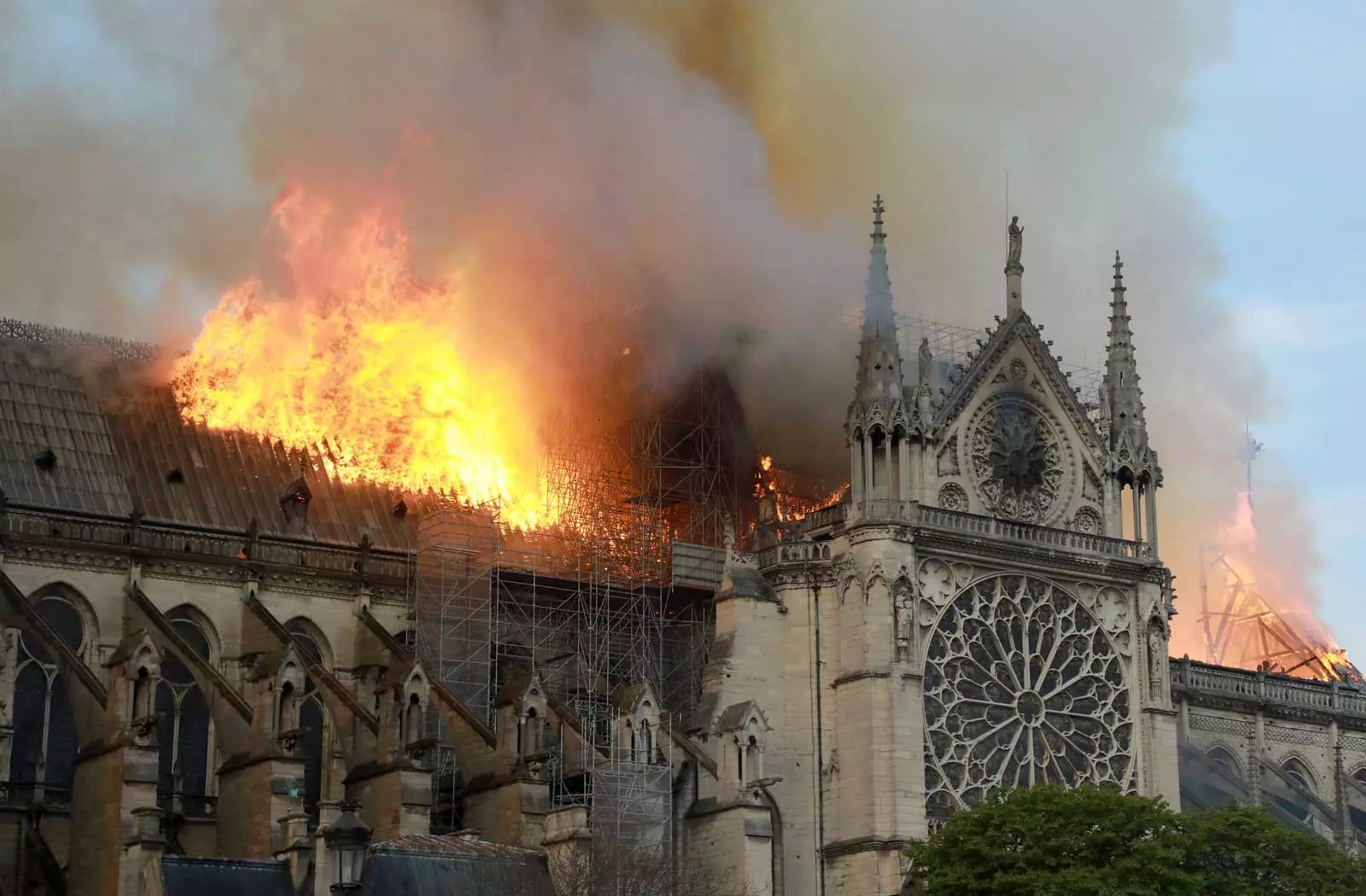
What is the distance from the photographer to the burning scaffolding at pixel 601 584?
54938mm

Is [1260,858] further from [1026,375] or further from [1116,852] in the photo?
[1026,375]

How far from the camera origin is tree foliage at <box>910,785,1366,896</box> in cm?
4831

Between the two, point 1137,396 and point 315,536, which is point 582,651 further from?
point 1137,396

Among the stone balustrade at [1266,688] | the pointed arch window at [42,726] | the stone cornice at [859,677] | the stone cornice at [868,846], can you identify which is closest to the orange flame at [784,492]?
the stone cornice at [859,677]

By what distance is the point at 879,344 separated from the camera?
57500mm

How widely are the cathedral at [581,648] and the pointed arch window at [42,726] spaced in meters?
0.07

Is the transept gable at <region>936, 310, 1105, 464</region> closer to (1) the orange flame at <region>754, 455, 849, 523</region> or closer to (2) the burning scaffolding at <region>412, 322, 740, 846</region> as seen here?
(1) the orange flame at <region>754, 455, 849, 523</region>

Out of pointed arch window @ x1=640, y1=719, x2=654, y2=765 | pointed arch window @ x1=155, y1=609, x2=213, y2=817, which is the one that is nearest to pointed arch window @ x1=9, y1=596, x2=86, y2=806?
pointed arch window @ x1=155, y1=609, x2=213, y2=817

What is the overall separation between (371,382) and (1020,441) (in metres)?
16.0

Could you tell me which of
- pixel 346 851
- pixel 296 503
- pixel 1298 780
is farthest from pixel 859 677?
pixel 1298 780

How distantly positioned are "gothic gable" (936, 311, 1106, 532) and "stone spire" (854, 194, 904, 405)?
1.62 m

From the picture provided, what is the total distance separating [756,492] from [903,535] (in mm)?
6901

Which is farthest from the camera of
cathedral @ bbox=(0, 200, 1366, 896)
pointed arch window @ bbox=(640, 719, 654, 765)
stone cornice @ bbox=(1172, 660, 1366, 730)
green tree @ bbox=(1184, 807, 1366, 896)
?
stone cornice @ bbox=(1172, 660, 1366, 730)

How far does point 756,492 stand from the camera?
6194 centimetres
